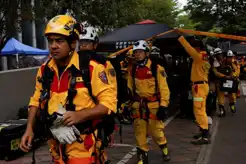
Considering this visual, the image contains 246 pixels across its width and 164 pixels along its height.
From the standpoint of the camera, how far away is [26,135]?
3.00 metres

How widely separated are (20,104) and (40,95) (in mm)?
5489

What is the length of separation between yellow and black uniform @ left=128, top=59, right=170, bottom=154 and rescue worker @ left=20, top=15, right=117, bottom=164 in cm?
270

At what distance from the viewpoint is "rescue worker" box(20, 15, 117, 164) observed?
9.25 feet

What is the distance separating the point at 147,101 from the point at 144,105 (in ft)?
0.31

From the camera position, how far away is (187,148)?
7004 millimetres

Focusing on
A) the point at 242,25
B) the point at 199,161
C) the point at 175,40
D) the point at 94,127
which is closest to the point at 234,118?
the point at 175,40

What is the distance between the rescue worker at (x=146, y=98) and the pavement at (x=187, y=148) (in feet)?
1.86

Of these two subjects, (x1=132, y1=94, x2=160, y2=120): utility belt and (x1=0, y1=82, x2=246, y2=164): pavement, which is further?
(x1=0, y1=82, x2=246, y2=164): pavement

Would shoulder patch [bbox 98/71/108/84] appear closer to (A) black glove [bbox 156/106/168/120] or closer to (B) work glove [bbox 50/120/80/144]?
(B) work glove [bbox 50/120/80/144]

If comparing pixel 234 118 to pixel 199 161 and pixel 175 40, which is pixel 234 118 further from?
pixel 199 161

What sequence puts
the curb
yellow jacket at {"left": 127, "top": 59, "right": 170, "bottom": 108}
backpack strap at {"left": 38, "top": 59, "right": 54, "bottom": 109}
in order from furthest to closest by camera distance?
1. the curb
2. yellow jacket at {"left": 127, "top": 59, "right": 170, "bottom": 108}
3. backpack strap at {"left": 38, "top": 59, "right": 54, "bottom": 109}

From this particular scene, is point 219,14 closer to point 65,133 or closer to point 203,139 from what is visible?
point 203,139

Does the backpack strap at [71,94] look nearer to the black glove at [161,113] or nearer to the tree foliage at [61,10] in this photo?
the black glove at [161,113]

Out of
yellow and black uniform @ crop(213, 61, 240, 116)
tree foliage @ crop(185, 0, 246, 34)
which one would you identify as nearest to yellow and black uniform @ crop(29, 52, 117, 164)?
yellow and black uniform @ crop(213, 61, 240, 116)
